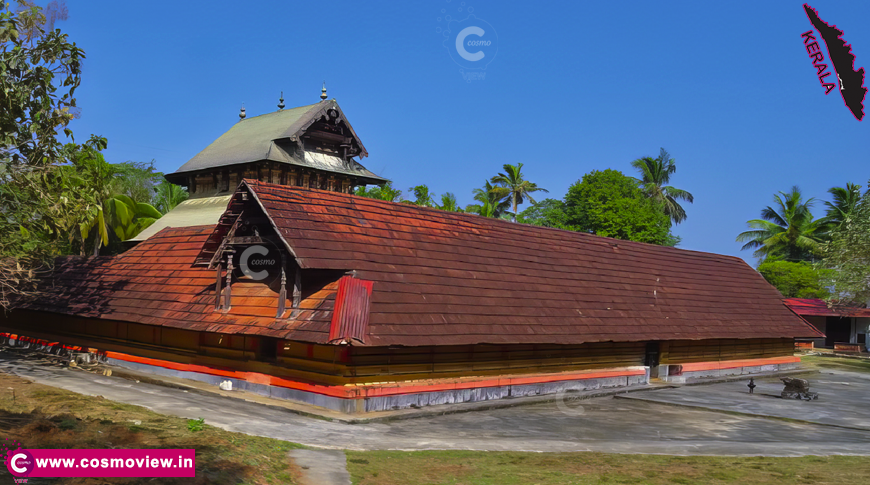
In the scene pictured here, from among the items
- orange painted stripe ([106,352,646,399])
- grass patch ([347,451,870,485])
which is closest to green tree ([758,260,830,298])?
orange painted stripe ([106,352,646,399])

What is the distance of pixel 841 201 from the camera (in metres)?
54.1

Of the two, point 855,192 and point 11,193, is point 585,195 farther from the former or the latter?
point 11,193

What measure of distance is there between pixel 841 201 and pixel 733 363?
34026 mm

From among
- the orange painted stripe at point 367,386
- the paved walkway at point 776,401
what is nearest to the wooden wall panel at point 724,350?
the paved walkway at point 776,401

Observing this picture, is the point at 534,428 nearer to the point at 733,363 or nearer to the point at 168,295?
the point at 168,295

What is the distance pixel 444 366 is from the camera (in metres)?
17.3

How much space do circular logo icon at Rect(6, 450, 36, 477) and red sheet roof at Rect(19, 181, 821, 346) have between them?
772 cm

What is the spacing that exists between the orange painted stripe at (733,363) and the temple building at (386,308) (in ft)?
0.29

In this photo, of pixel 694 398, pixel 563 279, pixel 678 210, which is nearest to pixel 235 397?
pixel 563 279

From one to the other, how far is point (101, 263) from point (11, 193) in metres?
6.98

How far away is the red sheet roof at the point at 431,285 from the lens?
16.8m

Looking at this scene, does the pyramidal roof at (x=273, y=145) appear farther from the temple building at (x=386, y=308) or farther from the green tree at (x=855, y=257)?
the green tree at (x=855, y=257)

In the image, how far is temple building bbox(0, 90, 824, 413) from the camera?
16.2 m

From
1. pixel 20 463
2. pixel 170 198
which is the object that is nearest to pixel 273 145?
pixel 170 198
